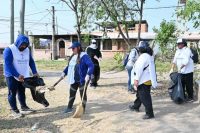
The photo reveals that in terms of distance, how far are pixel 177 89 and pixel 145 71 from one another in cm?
200

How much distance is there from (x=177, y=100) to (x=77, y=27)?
1156 cm

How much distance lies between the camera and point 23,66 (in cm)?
878

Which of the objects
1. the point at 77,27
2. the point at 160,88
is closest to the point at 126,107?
the point at 160,88

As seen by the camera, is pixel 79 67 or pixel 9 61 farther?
pixel 79 67

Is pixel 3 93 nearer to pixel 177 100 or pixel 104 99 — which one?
pixel 104 99

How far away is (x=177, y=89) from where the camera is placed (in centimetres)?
976

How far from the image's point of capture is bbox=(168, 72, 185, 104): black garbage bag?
962 centimetres

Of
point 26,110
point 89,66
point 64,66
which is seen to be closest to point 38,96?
point 26,110

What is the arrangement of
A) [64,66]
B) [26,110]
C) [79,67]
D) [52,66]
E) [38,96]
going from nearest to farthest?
[79,67] → [26,110] → [38,96] → [64,66] → [52,66]

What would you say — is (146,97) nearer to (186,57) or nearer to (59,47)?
(186,57)

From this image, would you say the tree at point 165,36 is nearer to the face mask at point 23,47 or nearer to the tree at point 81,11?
the tree at point 81,11

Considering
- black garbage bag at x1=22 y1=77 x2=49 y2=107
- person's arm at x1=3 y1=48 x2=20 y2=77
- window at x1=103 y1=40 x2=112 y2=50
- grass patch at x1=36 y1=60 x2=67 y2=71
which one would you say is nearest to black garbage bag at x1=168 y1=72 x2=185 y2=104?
black garbage bag at x1=22 y1=77 x2=49 y2=107

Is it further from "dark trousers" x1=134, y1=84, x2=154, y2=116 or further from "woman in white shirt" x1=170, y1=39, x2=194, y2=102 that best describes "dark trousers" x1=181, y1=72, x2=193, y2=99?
"dark trousers" x1=134, y1=84, x2=154, y2=116

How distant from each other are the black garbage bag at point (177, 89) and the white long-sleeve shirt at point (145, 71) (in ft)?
6.01
